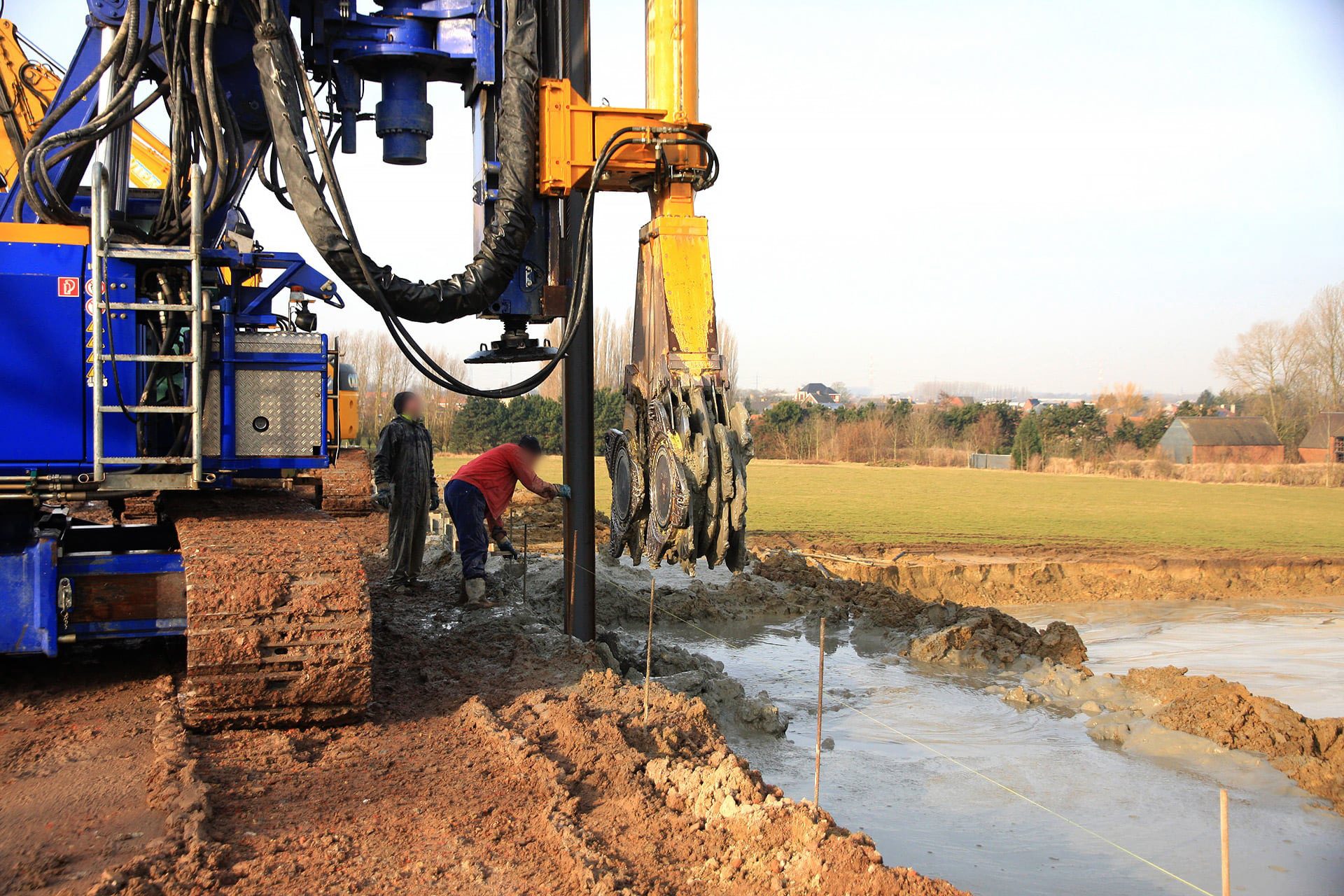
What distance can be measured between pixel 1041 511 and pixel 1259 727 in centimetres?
1917

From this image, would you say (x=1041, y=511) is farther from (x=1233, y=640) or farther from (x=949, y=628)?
(x=949, y=628)

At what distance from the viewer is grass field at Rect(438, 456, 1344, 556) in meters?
20.3

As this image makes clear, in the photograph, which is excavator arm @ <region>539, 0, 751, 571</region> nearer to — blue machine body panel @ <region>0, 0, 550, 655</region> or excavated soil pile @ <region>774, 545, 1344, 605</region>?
blue machine body panel @ <region>0, 0, 550, 655</region>

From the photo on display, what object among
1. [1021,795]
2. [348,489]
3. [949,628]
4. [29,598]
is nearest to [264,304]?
[29,598]

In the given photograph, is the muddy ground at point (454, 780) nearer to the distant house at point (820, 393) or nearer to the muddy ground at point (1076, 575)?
the muddy ground at point (1076, 575)

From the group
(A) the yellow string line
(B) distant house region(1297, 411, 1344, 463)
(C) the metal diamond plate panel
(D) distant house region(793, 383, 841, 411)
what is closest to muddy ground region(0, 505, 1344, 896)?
(A) the yellow string line

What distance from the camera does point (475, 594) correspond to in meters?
9.30

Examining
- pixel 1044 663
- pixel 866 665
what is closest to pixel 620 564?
pixel 866 665

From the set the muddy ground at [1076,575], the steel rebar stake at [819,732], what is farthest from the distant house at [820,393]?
the steel rebar stake at [819,732]

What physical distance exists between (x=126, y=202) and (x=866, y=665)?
6.99m

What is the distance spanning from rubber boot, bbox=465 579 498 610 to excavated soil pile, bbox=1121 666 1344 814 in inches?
209

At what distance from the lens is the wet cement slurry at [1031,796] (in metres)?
5.69

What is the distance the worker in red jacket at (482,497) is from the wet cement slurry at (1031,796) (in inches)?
95.1

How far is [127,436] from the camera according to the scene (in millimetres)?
5801
